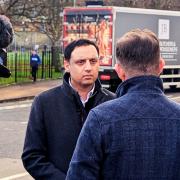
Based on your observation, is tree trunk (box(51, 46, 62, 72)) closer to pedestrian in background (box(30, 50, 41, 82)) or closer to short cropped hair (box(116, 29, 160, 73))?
pedestrian in background (box(30, 50, 41, 82))

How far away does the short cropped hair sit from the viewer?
2842 mm

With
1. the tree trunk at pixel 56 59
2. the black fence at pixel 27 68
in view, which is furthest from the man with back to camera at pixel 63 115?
the tree trunk at pixel 56 59

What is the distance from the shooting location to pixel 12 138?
12586 mm

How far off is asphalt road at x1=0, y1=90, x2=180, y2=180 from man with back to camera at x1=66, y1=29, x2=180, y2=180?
6.10 meters

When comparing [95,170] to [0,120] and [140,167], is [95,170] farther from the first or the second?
[0,120]

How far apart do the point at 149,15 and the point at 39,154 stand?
2074 cm

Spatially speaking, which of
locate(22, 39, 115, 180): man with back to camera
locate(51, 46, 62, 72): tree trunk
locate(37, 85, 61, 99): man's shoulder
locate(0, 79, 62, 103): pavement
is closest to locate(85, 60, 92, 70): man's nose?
locate(22, 39, 115, 180): man with back to camera

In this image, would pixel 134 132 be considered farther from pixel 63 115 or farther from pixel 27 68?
pixel 27 68

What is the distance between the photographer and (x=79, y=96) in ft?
12.9

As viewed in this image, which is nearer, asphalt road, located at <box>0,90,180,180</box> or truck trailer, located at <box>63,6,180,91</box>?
asphalt road, located at <box>0,90,180,180</box>

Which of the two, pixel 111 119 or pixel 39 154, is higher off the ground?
pixel 111 119

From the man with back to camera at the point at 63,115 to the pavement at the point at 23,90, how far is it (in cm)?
1765

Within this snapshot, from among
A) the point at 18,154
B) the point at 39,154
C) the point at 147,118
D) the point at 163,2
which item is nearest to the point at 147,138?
the point at 147,118

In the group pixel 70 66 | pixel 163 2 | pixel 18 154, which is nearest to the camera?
pixel 70 66
